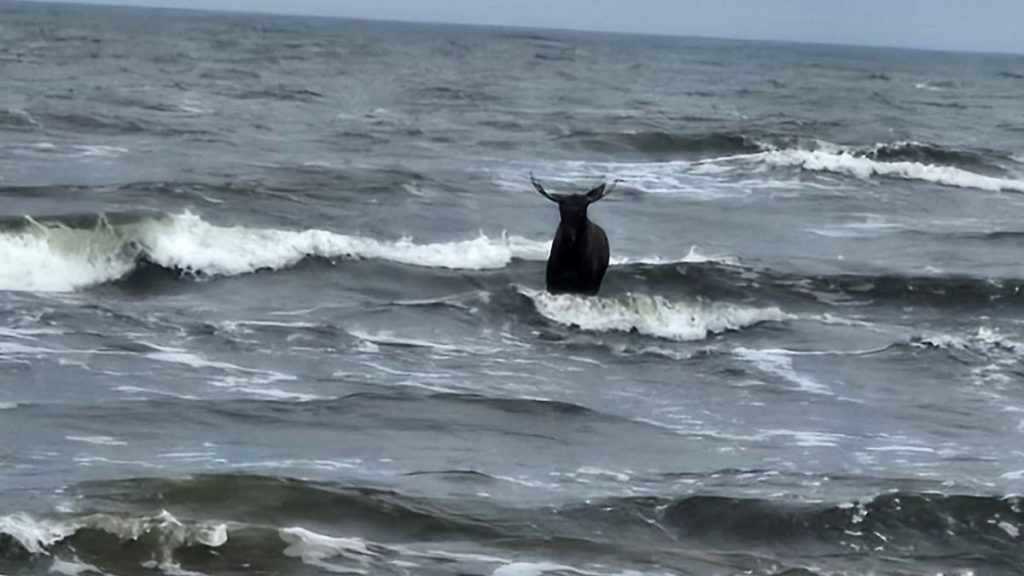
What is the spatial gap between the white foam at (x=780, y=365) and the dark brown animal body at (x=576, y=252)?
176cm

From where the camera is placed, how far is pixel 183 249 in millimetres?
18812

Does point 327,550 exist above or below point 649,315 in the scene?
above

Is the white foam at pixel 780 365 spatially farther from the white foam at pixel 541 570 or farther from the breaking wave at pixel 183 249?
the white foam at pixel 541 570

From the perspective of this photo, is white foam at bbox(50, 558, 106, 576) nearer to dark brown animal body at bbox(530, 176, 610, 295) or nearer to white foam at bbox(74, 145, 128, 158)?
dark brown animal body at bbox(530, 176, 610, 295)

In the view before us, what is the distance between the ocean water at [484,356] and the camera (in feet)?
31.0

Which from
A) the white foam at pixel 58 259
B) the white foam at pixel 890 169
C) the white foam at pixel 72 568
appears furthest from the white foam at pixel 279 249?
the white foam at pixel 890 169

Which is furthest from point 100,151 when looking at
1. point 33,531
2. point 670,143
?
point 33,531

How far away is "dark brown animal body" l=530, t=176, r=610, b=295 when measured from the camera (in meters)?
15.9

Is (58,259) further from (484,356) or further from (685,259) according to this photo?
(685,259)

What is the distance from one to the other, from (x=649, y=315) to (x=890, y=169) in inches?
652

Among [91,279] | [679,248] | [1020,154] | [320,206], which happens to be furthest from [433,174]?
[1020,154]

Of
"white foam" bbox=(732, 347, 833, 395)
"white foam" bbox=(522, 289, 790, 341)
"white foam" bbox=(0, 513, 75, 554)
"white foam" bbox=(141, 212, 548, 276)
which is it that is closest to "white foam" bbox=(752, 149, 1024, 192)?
"white foam" bbox=(141, 212, 548, 276)

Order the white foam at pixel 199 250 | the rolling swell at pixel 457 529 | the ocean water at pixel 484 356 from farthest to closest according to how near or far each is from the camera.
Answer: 1. the white foam at pixel 199 250
2. the ocean water at pixel 484 356
3. the rolling swell at pixel 457 529

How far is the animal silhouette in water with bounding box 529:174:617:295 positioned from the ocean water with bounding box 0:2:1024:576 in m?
0.47
